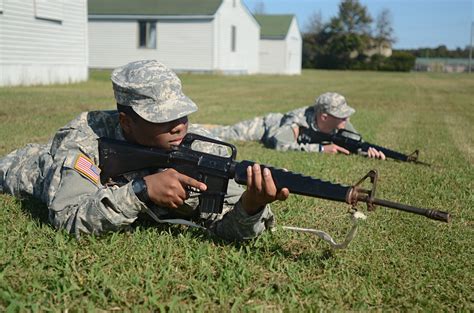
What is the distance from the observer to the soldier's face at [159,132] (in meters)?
3.30

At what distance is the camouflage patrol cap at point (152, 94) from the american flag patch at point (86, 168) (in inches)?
16.0

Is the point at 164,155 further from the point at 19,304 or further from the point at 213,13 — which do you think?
the point at 213,13

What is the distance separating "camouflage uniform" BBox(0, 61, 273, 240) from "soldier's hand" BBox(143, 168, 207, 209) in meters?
0.12

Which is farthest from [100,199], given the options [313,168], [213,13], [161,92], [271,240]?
[213,13]

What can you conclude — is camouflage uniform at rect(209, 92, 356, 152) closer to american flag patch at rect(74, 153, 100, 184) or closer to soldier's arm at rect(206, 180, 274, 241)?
soldier's arm at rect(206, 180, 274, 241)

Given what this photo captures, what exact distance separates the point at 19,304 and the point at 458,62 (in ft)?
295

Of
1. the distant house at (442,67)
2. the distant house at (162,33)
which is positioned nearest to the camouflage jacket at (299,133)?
the distant house at (162,33)

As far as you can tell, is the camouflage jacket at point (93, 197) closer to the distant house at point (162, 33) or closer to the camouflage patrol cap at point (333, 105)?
the camouflage patrol cap at point (333, 105)

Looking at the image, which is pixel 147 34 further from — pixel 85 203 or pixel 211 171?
pixel 211 171

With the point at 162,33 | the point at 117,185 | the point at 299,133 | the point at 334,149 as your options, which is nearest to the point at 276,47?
the point at 162,33

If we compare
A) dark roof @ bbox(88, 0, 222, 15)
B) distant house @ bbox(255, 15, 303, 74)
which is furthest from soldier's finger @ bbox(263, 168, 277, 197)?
distant house @ bbox(255, 15, 303, 74)

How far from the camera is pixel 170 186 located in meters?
3.09

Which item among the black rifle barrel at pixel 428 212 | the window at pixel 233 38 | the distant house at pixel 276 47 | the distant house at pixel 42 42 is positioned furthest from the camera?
the distant house at pixel 276 47

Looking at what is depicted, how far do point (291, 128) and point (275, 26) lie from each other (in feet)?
152
